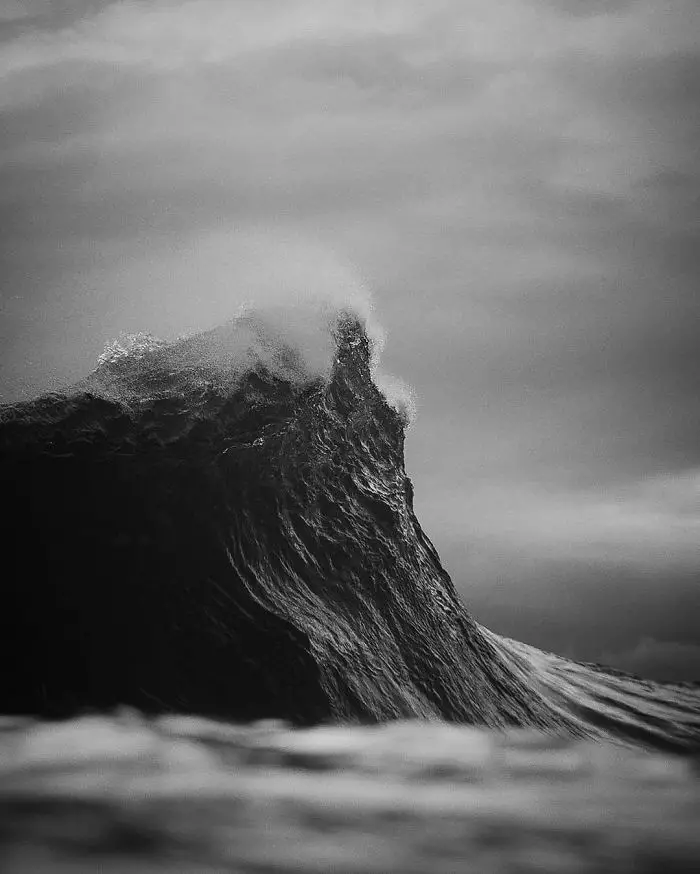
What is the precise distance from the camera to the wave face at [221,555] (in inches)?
770

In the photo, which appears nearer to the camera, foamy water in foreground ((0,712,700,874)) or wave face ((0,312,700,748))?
foamy water in foreground ((0,712,700,874))

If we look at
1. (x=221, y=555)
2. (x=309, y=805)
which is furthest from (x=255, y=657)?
(x=309, y=805)

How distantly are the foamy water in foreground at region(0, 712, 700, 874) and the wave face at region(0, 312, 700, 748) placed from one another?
0.77 metres

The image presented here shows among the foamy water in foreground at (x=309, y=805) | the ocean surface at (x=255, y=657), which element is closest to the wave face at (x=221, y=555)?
the ocean surface at (x=255, y=657)

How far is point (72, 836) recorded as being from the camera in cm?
1400

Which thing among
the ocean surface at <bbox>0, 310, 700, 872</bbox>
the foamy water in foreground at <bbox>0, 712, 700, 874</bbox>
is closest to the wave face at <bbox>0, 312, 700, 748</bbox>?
the ocean surface at <bbox>0, 310, 700, 872</bbox>

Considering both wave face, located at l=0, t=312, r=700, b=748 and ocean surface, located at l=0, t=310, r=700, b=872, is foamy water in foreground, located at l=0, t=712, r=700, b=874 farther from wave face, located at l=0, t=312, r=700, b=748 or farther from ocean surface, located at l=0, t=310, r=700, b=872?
wave face, located at l=0, t=312, r=700, b=748

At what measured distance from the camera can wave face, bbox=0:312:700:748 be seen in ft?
64.1

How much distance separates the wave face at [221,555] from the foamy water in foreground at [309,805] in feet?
2.51

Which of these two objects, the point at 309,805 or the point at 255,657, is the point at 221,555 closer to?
the point at 255,657

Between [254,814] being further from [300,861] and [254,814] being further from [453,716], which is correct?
[453,716]

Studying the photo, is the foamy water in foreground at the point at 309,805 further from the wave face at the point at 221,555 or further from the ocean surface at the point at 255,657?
the wave face at the point at 221,555

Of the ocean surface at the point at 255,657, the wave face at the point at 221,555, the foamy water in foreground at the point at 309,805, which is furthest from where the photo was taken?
the wave face at the point at 221,555

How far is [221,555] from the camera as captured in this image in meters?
21.1
